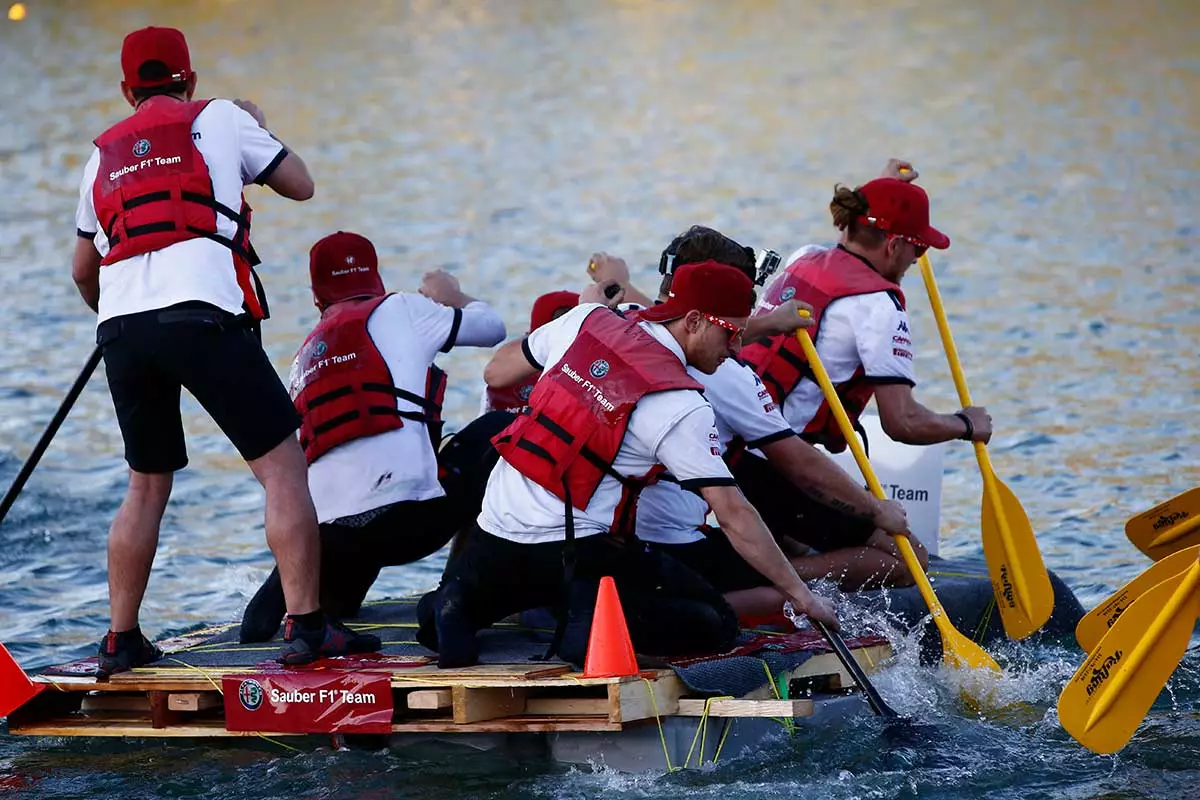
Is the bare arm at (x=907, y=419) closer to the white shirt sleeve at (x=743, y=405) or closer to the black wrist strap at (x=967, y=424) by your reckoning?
the black wrist strap at (x=967, y=424)

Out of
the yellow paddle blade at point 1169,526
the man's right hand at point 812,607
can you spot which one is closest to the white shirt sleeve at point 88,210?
the man's right hand at point 812,607

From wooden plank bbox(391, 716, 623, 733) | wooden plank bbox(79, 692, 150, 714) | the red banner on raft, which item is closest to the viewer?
wooden plank bbox(391, 716, 623, 733)

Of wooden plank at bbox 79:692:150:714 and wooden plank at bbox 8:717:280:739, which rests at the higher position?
wooden plank at bbox 79:692:150:714

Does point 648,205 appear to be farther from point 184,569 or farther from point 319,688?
point 319,688

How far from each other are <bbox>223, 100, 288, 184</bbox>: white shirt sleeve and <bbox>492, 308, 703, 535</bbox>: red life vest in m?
1.25

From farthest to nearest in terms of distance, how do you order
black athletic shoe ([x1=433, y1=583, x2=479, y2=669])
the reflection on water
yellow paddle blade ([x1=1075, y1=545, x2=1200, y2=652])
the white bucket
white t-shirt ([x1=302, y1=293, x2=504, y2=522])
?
the reflection on water → the white bucket → white t-shirt ([x1=302, y1=293, x2=504, y2=522]) → yellow paddle blade ([x1=1075, y1=545, x2=1200, y2=652]) → black athletic shoe ([x1=433, y1=583, x2=479, y2=669])

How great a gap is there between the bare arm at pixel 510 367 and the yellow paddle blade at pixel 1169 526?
2829 millimetres

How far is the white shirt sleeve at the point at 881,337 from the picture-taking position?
7484 mm

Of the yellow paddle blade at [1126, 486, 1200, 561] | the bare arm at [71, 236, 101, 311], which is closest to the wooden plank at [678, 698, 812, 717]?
the yellow paddle blade at [1126, 486, 1200, 561]

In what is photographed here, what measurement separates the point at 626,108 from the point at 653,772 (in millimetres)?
23774

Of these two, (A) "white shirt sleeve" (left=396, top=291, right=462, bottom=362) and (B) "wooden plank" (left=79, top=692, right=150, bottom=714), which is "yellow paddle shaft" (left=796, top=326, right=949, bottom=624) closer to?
(A) "white shirt sleeve" (left=396, top=291, right=462, bottom=362)

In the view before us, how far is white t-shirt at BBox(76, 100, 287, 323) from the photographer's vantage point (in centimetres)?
633

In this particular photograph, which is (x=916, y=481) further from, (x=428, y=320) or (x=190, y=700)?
(x=190, y=700)

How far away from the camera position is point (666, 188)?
23281 millimetres
